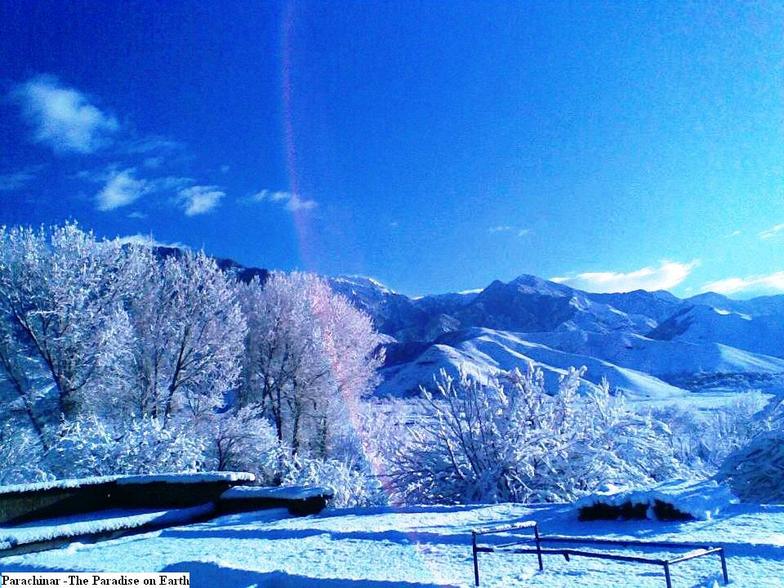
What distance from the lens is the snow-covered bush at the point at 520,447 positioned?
13898mm

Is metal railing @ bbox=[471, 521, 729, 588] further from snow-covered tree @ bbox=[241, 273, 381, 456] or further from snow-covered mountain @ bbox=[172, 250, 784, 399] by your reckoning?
snow-covered mountain @ bbox=[172, 250, 784, 399]

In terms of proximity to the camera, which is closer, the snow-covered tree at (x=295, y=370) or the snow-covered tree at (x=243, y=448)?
the snow-covered tree at (x=243, y=448)

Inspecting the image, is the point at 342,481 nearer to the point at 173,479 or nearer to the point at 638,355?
the point at 173,479

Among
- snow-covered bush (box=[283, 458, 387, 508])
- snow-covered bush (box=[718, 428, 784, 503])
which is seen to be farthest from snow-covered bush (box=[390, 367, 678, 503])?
snow-covered bush (box=[718, 428, 784, 503])

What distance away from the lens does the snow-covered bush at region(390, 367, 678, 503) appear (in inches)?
547

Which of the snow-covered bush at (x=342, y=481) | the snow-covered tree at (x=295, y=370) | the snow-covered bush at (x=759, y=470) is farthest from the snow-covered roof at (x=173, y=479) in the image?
the snow-covered tree at (x=295, y=370)

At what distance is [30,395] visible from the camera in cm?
1925

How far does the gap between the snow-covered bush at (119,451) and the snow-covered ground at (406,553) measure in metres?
5.87

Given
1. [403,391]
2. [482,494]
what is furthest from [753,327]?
[482,494]

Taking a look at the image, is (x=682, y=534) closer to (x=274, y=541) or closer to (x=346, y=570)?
(x=346, y=570)

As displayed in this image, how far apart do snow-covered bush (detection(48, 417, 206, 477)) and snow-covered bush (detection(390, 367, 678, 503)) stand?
6.68m

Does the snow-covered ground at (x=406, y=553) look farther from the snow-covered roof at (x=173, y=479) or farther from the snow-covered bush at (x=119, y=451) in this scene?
the snow-covered bush at (x=119, y=451)

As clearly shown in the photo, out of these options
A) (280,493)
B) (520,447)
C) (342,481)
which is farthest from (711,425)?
(280,493)

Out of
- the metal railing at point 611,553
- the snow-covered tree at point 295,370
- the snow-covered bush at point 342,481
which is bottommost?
the snow-covered bush at point 342,481
